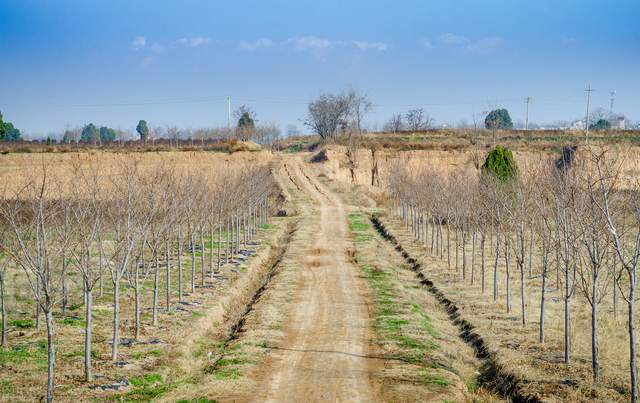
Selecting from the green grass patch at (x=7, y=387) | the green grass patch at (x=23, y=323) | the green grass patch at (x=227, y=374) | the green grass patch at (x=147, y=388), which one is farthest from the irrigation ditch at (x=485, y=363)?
the green grass patch at (x=23, y=323)

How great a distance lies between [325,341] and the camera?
2016cm

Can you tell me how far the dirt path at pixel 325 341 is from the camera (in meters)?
15.9

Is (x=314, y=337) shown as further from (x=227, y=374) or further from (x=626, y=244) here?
(x=626, y=244)

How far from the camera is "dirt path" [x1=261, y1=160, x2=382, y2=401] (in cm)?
1592

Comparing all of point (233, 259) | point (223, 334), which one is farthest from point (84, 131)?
point (223, 334)

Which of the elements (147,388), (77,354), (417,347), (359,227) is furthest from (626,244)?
(359,227)

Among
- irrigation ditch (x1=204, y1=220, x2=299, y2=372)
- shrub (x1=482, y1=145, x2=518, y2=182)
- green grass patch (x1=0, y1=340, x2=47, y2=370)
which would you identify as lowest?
irrigation ditch (x1=204, y1=220, x2=299, y2=372)

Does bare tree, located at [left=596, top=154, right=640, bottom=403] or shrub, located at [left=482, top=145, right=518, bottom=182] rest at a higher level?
shrub, located at [left=482, top=145, right=518, bottom=182]

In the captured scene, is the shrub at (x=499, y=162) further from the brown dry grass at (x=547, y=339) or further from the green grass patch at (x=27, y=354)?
the green grass patch at (x=27, y=354)

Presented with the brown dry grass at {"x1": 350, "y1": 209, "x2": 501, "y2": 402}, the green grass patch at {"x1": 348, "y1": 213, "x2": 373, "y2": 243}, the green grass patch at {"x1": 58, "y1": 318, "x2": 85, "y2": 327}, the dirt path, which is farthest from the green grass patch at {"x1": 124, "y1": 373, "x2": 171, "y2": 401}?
the green grass patch at {"x1": 348, "y1": 213, "x2": 373, "y2": 243}

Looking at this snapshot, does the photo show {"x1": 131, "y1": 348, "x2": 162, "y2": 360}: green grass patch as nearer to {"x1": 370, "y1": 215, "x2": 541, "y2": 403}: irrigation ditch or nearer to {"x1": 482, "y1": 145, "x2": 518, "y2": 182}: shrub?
{"x1": 370, "y1": 215, "x2": 541, "y2": 403}: irrigation ditch

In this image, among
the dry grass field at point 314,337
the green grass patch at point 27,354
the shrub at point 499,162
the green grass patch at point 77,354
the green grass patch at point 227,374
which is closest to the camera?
the dry grass field at point 314,337

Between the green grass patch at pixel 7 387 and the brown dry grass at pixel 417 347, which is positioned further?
the brown dry grass at pixel 417 347

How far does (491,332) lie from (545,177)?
6.03m
